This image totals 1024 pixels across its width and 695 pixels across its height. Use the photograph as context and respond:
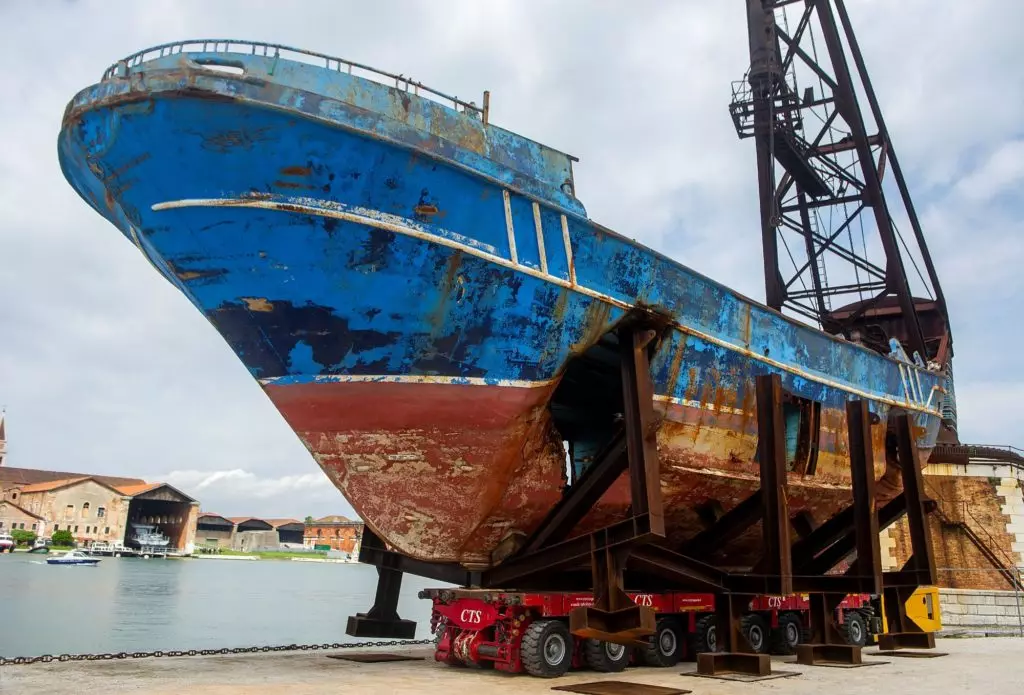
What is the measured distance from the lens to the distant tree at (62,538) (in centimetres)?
7350

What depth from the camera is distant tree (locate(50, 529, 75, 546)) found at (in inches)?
2894

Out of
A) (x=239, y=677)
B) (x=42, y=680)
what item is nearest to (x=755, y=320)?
(x=239, y=677)

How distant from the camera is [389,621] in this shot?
10.0 metres

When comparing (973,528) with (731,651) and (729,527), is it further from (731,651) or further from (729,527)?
(731,651)

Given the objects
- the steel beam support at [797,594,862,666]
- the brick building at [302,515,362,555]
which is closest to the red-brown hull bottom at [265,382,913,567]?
the steel beam support at [797,594,862,666]

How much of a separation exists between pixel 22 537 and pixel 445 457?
81116 millimetres

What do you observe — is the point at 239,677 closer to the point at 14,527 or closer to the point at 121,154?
the point at 121,154

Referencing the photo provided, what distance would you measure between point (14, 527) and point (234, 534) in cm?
3063

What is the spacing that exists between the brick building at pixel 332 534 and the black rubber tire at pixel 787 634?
107 m

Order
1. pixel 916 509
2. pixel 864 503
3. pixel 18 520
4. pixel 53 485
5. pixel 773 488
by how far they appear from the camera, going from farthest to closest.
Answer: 1. pixel 18 520
2. pixel 53 485
3. pixel 916 509
4. pixel 864 503
5. pixel 773 488

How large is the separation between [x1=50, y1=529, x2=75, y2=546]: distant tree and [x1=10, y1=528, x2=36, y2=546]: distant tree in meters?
1.81

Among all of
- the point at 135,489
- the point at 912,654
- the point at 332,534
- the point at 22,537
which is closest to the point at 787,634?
the point at 912,654

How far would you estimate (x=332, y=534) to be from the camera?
4633 inches

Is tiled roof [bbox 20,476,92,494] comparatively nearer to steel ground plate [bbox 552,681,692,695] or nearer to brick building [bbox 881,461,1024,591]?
brick building [bbox 881,461,1024,591]
